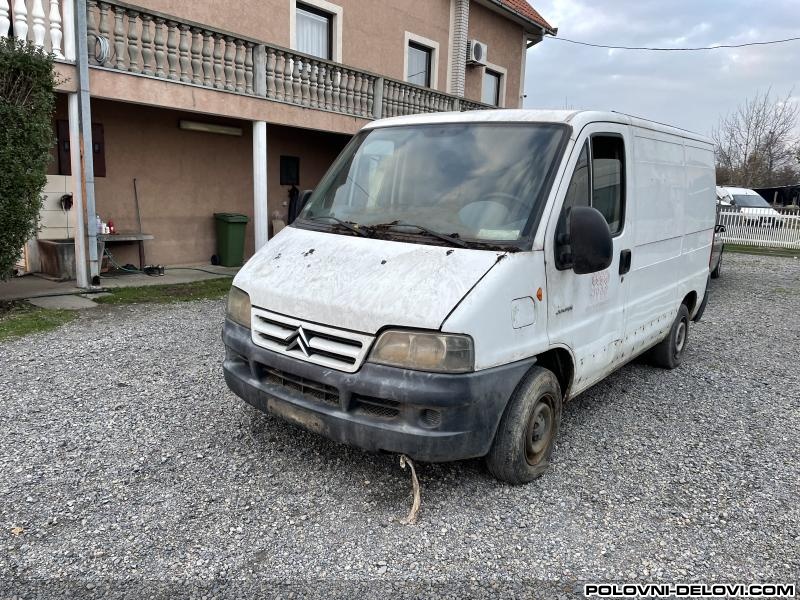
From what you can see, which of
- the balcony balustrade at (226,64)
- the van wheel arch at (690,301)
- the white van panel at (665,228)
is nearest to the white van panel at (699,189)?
the white van panel at (665,228)

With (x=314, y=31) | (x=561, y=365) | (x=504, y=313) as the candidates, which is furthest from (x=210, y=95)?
(x=504, y=313)

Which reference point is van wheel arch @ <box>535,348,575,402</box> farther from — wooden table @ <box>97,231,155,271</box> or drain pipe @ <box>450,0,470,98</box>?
drain pipe @ <box>450,0,470,98</box>

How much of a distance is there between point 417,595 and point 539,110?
2.93m

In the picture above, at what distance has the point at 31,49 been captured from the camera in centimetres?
684

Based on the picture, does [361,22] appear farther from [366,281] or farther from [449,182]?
[366,281]

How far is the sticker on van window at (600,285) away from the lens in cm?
389

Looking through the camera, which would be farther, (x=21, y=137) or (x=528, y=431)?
(x=21, y=137)

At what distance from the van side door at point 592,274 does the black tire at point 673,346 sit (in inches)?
63.8

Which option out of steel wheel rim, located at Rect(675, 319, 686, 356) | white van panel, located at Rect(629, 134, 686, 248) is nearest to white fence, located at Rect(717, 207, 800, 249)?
steel wheel rim, located at Rect(675, 319, 686, 356)

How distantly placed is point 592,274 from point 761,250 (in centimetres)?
1894

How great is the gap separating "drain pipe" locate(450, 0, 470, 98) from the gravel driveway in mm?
13219

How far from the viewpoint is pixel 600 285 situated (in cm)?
395

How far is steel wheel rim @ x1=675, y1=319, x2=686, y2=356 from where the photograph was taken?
6.02 meters

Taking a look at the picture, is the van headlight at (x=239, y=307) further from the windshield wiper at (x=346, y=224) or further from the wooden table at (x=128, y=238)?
the wooden table at (x=128, y=238)
